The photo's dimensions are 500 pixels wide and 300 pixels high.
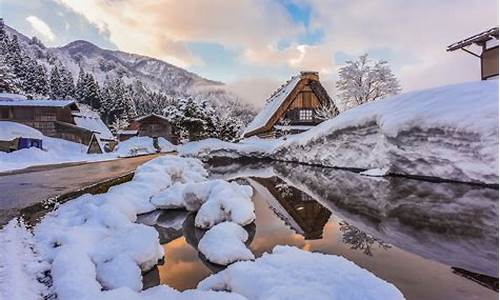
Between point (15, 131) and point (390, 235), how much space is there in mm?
26661

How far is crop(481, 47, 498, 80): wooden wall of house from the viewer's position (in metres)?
12.0

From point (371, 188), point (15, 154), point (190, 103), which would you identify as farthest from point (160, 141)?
point (371, 188)

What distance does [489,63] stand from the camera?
40.1ft

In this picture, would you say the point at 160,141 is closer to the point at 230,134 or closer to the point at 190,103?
the point at 230,134

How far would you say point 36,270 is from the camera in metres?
2.70

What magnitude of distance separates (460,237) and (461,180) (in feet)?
12.7

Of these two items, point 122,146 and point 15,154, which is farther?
point 122,146

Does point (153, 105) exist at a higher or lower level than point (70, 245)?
higher

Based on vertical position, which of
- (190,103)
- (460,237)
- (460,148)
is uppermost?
(190,103)

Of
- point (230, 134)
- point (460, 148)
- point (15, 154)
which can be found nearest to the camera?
point (460, 148)

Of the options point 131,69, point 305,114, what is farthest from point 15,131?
point 131,69

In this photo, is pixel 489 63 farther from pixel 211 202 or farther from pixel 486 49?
pixel 211 202

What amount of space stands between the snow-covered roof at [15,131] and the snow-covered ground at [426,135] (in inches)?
797

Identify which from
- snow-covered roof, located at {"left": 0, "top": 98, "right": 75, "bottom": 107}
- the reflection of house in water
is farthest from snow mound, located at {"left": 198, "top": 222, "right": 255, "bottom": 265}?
snow-covered roof, located at {"left": 0, "top": 98, "right": 75, "bottom": 107}
